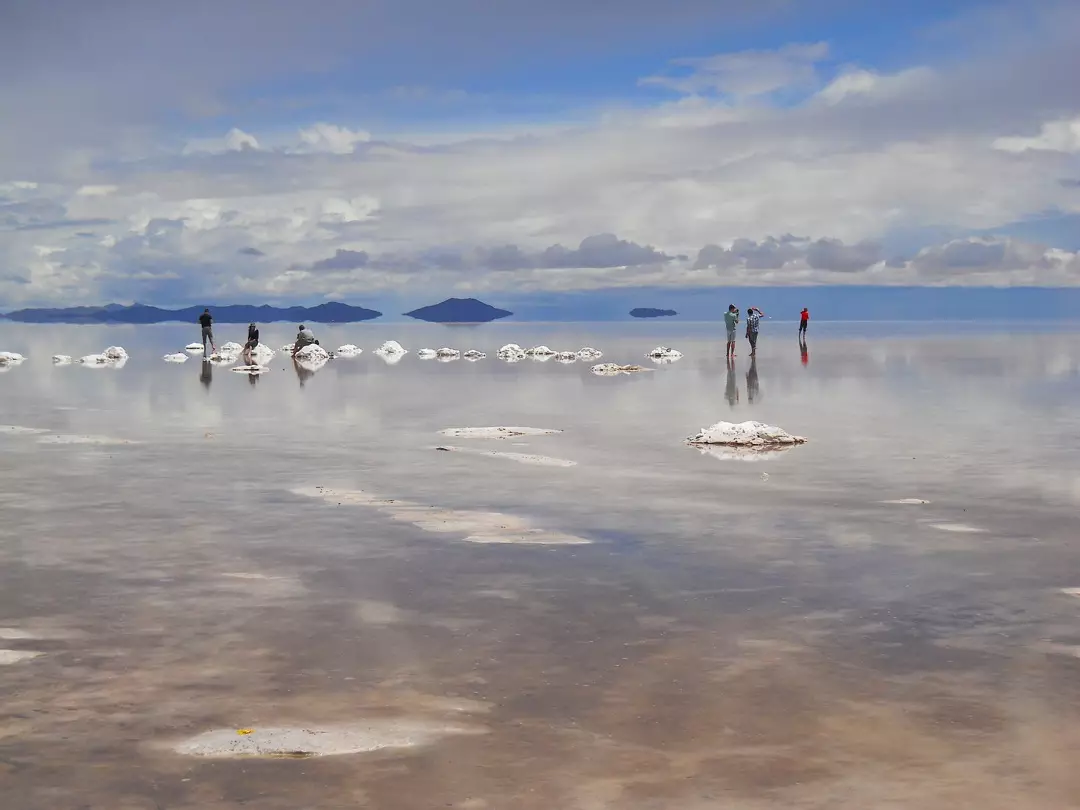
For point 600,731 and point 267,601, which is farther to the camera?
point 267,601

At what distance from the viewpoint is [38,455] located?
2136cm

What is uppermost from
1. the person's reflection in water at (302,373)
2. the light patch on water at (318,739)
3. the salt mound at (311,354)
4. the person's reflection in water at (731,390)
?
the salt mound at (311,354)

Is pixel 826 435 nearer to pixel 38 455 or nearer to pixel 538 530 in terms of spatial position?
pixel 538 530

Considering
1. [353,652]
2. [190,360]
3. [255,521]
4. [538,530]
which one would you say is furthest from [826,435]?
[190,360]

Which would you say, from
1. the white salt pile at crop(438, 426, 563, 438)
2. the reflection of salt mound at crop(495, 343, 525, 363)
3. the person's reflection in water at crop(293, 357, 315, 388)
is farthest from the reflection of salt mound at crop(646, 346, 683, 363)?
the white salt pile at crop(438, 426, 563, 438)

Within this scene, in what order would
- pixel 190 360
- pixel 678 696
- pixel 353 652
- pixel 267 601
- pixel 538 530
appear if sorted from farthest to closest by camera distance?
pixel 190 360
pixel 538 530
pixel 267 601
pixel 353 652
pixel 678 696

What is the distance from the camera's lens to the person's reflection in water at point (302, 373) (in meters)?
46.6

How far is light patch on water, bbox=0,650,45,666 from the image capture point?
8.73 meters

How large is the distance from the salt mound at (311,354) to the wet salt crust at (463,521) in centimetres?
5274

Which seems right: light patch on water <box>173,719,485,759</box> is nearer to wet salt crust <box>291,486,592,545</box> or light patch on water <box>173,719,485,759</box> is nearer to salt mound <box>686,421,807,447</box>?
wet salt crust <box>291,486,592,545</box>

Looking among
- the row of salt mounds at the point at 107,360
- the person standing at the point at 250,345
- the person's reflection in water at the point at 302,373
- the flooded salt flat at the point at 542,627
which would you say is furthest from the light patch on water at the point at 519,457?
the row of salt mounds at the point at 107,360

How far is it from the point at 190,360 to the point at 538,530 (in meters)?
56.7

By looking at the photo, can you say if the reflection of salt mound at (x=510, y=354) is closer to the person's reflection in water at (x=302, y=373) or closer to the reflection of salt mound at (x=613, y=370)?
the person's reflection in water at (x=302, y=373)

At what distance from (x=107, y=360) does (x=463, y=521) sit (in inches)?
2222
